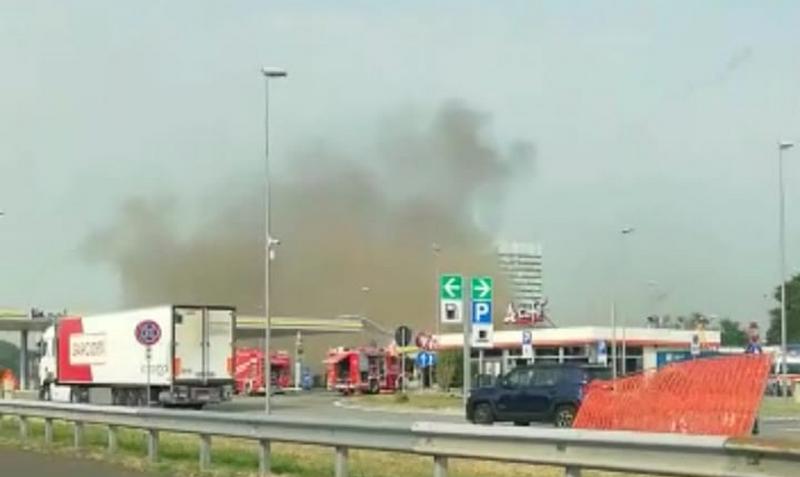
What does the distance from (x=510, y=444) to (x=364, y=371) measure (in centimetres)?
6403

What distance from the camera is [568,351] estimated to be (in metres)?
94.8

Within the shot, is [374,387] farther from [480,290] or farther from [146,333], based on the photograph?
[480,290]

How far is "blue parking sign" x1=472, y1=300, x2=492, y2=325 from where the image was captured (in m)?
28.6

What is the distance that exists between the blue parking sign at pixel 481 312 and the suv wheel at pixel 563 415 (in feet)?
11.9

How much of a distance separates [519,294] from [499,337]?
5861cm

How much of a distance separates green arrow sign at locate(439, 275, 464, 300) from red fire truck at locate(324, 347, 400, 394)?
47.3m

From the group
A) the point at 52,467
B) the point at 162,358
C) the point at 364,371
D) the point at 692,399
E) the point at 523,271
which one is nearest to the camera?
the point at 692,399

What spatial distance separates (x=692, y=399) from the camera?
18.0m

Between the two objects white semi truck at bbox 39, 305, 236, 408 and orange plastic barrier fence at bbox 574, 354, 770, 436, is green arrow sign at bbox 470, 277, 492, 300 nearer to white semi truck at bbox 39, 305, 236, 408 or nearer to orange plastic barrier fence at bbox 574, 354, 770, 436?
orange plastic barrier fence at bbox 574, 354, 770, 436

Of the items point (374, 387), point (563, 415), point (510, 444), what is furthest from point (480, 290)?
point (374, 387)

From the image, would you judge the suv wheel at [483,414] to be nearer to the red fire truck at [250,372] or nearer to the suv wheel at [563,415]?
the suv wheel at [563,415]

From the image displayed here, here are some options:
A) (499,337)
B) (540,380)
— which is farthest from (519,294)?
(540,380)

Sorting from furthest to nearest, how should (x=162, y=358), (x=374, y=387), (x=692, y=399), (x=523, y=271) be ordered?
1. (x=523, y=271)
2. (x=374, y=387)
3. (x=162, y=358)
4. (x=692, y=399)

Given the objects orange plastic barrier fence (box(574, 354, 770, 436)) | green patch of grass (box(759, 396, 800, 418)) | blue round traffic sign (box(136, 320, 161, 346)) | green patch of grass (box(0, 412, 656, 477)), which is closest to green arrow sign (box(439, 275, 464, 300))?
green patch of grass (box(0, 412, 656, 477))
